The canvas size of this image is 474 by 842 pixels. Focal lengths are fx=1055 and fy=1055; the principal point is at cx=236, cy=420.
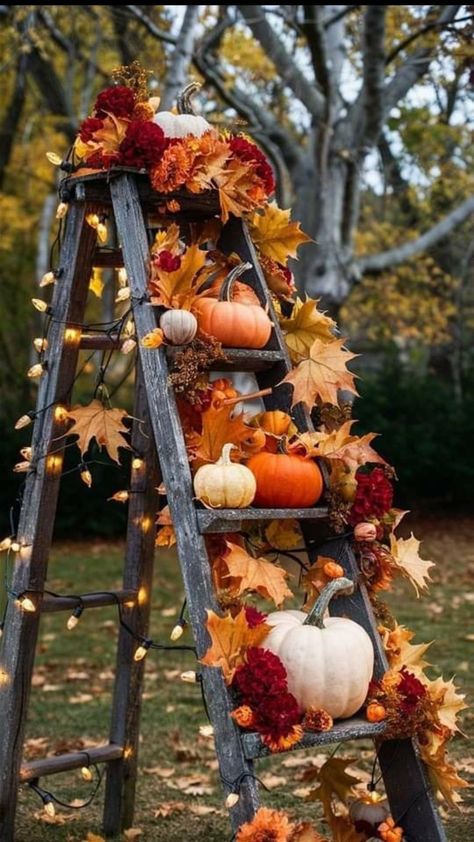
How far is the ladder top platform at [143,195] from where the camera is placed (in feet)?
10.3

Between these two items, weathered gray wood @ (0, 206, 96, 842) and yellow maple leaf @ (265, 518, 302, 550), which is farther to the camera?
weathered gray wood @ (0, 206, 96, 842)

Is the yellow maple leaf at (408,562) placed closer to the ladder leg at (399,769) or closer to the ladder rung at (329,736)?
the ladder leg at (399,769)

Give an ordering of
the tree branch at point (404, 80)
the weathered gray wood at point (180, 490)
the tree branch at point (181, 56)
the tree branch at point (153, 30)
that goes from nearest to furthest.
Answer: the weathered gray wood at point (180, 490), the tree branch at point (181, 56), the tree branch at point (153, 30), the tree branch at point (404, 80)

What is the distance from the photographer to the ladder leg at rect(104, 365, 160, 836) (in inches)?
150

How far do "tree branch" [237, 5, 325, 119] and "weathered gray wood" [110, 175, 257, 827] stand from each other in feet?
22.3

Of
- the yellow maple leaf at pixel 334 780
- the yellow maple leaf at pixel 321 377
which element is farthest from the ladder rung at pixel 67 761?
the yellow maple leaf at pixel 321 377

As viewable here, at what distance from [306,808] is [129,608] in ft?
3.39

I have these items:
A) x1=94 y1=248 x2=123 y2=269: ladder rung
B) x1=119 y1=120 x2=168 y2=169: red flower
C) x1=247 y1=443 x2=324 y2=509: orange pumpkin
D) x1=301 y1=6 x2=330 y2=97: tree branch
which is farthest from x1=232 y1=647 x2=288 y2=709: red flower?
x1=301 y1=6 x2=330 y2=97: tree branch

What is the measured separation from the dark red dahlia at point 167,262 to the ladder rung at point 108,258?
65 cm

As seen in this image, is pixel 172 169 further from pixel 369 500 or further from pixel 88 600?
pixel 88 600

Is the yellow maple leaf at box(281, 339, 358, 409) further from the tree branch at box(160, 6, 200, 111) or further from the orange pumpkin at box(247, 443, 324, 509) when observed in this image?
the tree branch at box(160, 6, 200, 111)

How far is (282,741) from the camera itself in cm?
252

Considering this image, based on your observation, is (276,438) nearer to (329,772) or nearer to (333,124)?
(329,772)

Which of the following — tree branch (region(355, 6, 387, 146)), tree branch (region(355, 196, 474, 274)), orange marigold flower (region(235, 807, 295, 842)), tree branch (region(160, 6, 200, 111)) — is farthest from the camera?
tree branch (region(355, 196, 474, 274))
